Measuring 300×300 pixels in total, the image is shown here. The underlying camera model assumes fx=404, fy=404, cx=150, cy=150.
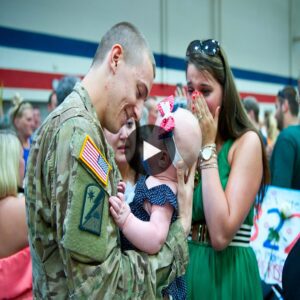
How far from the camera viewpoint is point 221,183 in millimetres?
1773

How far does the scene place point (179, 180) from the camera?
1.42 meters

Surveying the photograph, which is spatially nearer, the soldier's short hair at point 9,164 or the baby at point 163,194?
the baby at point 163,194

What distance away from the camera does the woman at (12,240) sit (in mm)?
2008

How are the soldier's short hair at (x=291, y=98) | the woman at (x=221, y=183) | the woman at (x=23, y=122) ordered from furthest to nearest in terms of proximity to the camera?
1. the woman at (x=23, y=122)
2. the soldier's short hair at (x=291, y=98)
3. the woman at (x=221, y=183)

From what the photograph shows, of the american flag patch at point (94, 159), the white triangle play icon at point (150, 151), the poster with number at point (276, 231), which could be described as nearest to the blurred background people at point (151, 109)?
the poster with number at point (276, 231)

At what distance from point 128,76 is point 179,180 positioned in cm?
42

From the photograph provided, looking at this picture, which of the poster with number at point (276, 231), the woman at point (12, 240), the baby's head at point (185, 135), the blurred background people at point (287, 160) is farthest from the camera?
the blurred background people at point (287, 160)

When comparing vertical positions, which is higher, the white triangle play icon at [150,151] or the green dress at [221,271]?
the white triangle play icon at [150,151]

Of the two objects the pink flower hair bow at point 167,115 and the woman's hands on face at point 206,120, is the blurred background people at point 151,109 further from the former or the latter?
the pink flower hair bow at point 167,115

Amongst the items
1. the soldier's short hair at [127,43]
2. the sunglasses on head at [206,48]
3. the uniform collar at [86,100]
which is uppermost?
the sunglasses on head at [206,48]

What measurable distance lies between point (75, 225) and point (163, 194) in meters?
0.46

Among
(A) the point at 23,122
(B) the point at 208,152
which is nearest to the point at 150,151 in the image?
(B) the point at 208,152

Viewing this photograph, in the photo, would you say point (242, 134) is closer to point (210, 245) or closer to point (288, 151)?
point (210, 245)

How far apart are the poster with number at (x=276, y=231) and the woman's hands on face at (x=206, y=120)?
967 mm
